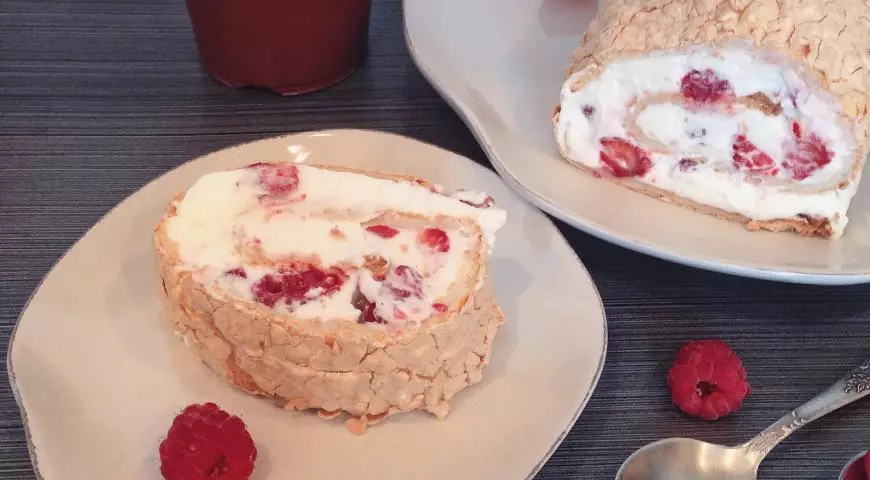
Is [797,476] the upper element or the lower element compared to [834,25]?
lower

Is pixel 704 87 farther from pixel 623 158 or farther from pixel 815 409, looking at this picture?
pixel 815 409

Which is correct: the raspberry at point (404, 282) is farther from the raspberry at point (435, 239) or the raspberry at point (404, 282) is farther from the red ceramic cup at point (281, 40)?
the red ceramic cup at point (281, 40)

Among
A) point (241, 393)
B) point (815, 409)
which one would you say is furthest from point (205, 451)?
point (815, 409)

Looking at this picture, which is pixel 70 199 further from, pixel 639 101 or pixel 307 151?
pixel 639 101

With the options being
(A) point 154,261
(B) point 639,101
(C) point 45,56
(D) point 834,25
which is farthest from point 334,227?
(C) point 45,56

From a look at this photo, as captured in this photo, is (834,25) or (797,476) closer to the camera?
(797,476)

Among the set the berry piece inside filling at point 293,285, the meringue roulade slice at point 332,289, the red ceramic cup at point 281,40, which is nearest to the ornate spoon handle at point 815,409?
the meringue roulade slice at point 332,289
